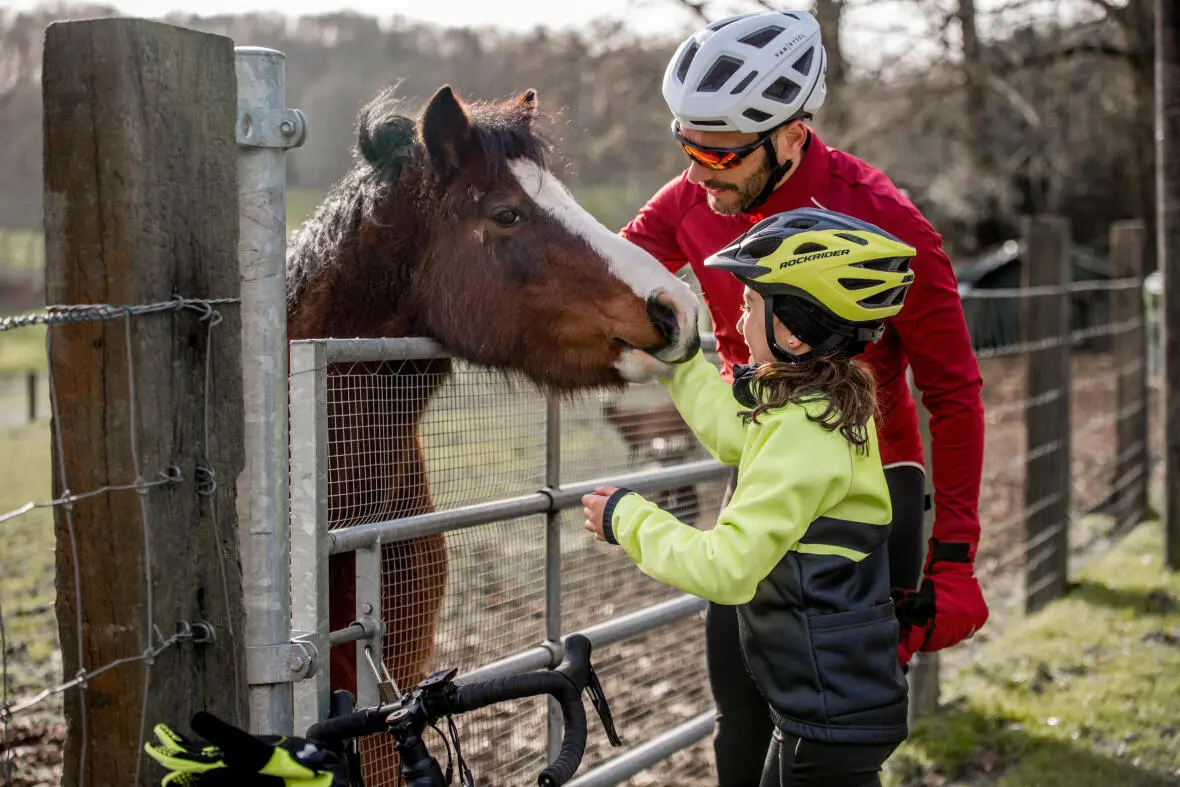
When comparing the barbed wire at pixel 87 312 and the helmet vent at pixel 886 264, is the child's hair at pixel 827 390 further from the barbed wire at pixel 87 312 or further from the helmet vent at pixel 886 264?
the barbed wire at pixel 87 312

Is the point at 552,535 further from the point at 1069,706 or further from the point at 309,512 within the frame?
the point at 1069,706

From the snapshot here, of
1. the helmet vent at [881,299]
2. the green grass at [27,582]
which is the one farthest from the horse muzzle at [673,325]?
the green grass at [27,582]

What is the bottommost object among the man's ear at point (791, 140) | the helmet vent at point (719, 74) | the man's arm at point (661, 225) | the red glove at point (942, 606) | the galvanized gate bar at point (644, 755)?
the galvanized gate bar at point (644, 755)

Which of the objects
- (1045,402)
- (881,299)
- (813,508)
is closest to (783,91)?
(881,299)

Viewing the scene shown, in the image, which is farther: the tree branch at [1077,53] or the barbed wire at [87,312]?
the tree branch at [1077,53]

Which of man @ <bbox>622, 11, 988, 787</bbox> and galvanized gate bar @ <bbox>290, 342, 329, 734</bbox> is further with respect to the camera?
man @ <bbox>622, 11, 988, 787</bbox>

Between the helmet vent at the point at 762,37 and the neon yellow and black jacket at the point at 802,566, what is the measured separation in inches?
40.2

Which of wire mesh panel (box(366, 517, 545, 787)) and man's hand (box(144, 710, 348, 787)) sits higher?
man's hand (box(144, 710, 348, 787))

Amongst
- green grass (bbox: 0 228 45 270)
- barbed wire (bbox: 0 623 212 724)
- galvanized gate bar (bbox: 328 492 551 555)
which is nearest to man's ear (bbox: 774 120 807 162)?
galvanized gate bar (bbox: 328 492 551 555)

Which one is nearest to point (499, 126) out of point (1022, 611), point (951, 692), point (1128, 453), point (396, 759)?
point (396, 759)

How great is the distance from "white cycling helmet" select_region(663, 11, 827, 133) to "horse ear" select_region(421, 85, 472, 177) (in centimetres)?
54

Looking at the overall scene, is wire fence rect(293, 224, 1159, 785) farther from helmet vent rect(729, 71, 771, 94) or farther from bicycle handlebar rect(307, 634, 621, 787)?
helmet vent rect(729, 71, 771, 94)

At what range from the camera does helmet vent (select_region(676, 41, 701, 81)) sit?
2670 millimetres

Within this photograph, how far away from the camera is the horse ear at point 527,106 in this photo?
296cm
